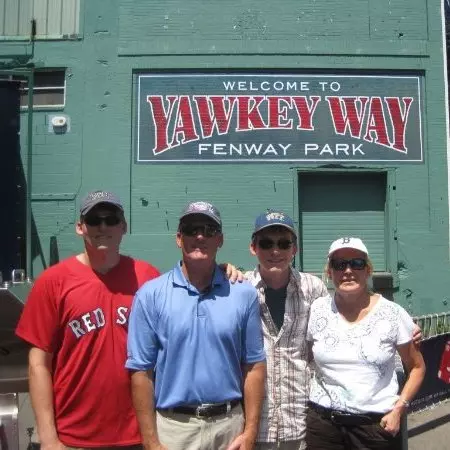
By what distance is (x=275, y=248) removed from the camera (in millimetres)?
3168

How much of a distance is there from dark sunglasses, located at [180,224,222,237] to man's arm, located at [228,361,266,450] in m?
0.68

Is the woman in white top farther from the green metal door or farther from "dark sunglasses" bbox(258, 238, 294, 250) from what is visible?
the green metal door

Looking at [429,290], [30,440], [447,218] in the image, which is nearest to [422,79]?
[447,218]

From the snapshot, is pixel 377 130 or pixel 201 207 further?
pixel 377 130

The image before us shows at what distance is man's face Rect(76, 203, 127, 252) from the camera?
9.89 feet

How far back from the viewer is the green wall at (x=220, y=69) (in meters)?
9.67

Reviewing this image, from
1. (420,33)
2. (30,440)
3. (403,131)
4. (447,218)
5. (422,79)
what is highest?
(420,33)

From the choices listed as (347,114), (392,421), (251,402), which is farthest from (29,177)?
(392,421)

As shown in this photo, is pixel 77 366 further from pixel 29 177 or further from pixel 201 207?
pixel 29 177

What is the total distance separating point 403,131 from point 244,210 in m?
3.01

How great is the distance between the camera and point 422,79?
32.8 feet

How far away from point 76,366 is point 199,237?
88 centimetres

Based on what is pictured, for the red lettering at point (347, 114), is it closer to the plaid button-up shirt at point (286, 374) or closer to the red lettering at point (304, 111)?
the red lettering at point (304, 111)

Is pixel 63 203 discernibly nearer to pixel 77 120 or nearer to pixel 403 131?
pixel 77 120
